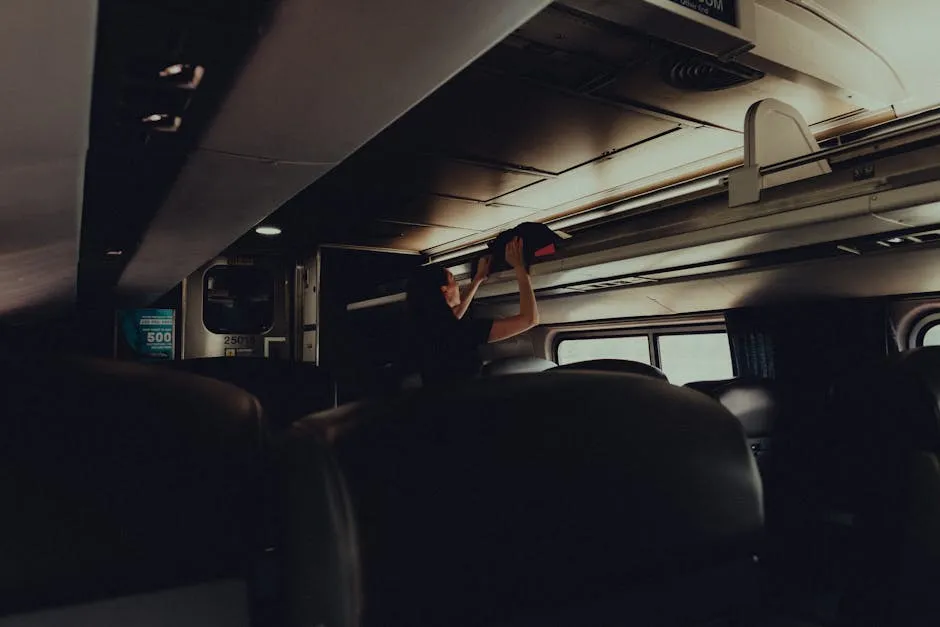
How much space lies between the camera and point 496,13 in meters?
1.82

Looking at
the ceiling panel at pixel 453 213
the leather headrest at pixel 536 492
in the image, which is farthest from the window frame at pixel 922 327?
the leather headrest at pixel 536 492

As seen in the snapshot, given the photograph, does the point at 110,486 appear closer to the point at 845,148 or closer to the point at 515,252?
the point at 515,252

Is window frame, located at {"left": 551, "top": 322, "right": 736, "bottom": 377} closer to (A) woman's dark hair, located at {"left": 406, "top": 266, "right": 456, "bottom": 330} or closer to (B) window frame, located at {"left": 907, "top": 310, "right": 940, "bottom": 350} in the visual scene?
(B) window frame, located at {"left": 907, "top": 310, "right": 940, "bottom": 350}

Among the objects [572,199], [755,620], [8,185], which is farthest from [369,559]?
[572,199]

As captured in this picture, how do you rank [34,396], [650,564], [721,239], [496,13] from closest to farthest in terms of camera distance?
[34,396]
[650,564]
[496,13]
[721,239]

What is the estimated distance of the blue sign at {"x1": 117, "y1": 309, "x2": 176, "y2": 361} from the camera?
8.54 metres

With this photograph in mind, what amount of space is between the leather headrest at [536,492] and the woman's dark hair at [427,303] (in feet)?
4.93

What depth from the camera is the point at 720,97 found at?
3623 millimetres

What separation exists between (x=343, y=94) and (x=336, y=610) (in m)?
1.88

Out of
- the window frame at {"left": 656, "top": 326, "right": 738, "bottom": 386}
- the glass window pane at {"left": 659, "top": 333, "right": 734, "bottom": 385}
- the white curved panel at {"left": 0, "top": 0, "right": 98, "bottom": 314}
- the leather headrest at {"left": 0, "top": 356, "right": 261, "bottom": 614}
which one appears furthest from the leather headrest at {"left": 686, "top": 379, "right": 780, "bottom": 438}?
the leather headrest at {"left": 0, "top": 356, "right": 261, "bottom": 614}

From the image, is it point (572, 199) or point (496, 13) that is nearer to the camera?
point (496, 13)

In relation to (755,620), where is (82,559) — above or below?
above

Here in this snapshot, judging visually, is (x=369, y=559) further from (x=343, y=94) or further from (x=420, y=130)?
(x=420, y=130)

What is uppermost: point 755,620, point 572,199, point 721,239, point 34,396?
point 572,199
